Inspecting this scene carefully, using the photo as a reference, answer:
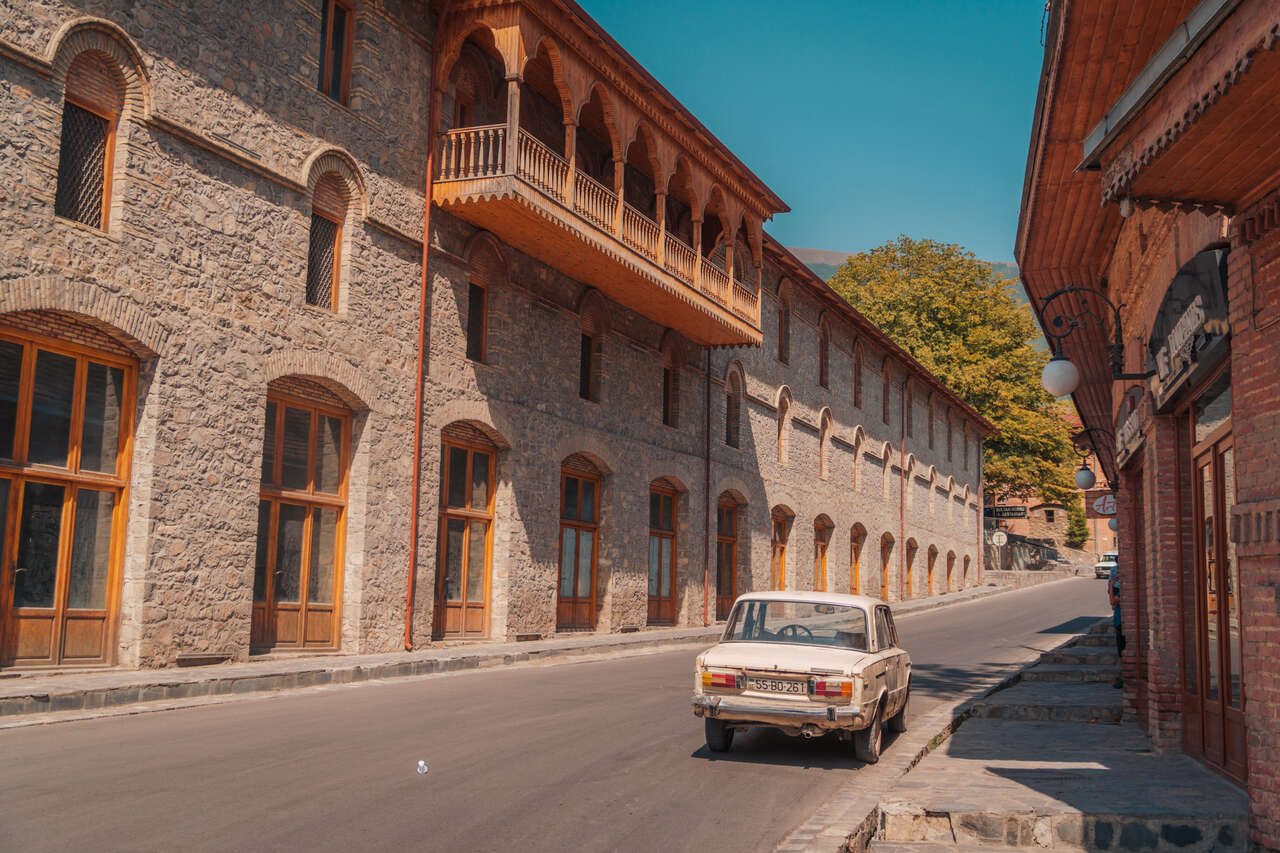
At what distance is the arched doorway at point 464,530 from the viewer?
19703mm

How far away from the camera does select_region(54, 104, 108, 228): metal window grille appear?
13141 mm

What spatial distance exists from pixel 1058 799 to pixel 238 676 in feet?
29.8

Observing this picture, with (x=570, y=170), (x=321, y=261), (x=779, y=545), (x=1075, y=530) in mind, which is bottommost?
(x=779, y=545)

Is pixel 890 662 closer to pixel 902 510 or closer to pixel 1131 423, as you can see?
pixel 1131 423

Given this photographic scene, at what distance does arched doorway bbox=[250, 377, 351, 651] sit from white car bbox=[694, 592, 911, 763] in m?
8.11

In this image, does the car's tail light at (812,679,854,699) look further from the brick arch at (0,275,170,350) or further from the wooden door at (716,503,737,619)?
the wooden door at (716,503,737,619)

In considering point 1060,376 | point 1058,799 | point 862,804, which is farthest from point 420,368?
point 1058,799

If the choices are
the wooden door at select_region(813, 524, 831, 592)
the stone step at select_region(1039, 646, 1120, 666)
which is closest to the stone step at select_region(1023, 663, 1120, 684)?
the stone step at select_region(1039, 646, 1120, 666)

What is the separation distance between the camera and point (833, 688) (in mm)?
9352

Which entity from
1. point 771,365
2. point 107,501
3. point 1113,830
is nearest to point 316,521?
point 107,501

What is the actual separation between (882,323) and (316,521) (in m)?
44.6

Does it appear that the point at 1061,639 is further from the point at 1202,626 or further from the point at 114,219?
the point at 114,219

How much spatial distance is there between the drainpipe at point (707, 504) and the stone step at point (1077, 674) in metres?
12.2

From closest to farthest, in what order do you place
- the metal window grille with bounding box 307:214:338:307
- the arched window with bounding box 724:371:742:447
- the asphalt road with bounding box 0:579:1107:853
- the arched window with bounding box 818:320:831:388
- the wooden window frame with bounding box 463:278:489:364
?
the asphalt road with bounding box 0:579:1107:853, the metal window grille with bounding box 307:214:338:307, the wooden window frame with bounding box 463:278:489:364, the arched window with bounding box 724:371:742:447, the arched window with bounding box 818:320:831:388
